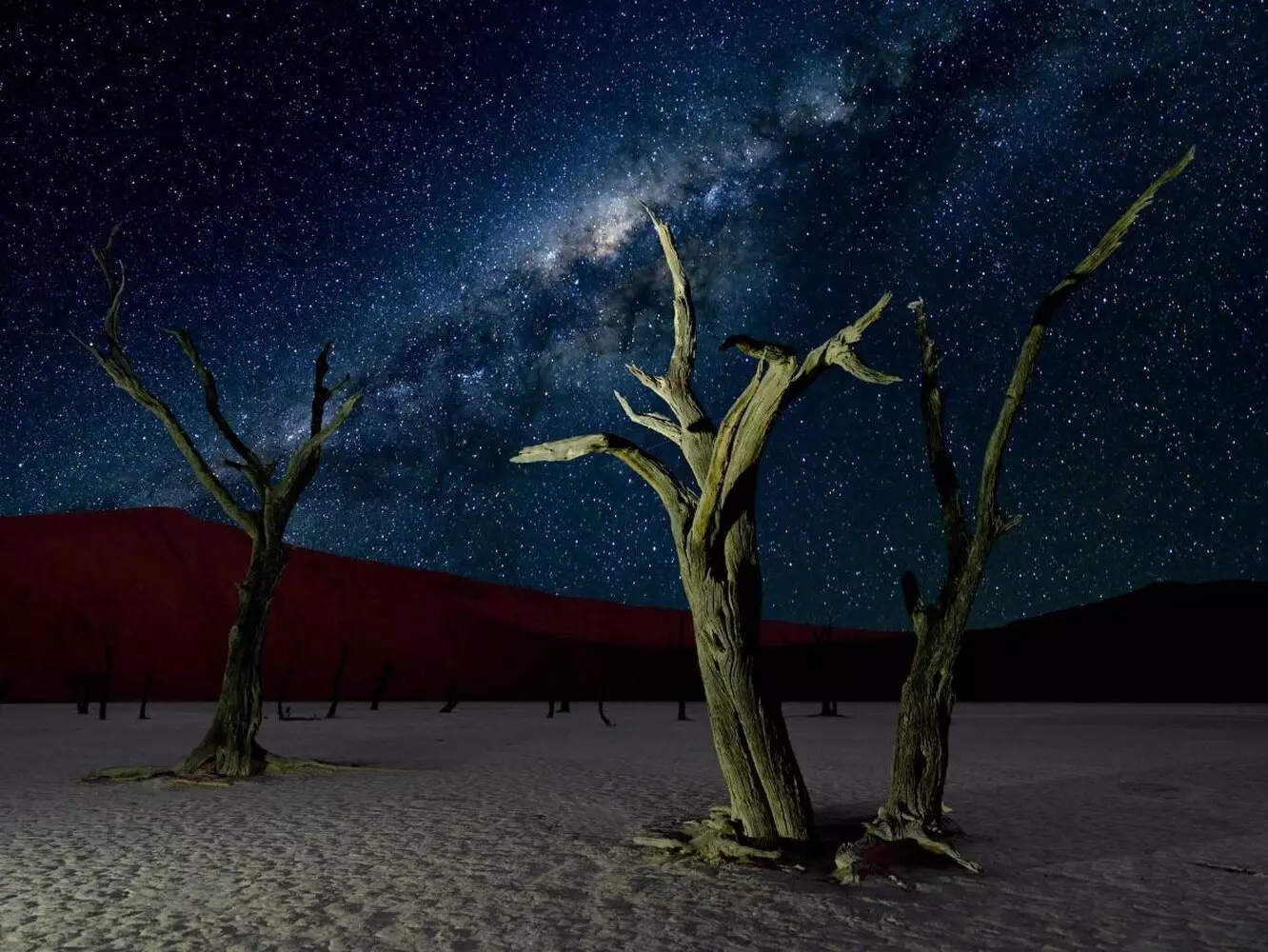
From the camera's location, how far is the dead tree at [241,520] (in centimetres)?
1408

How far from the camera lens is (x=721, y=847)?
8.29 m

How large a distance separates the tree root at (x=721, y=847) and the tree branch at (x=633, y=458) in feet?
7.88

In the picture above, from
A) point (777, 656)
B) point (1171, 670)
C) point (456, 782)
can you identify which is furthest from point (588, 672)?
point (456, 782)

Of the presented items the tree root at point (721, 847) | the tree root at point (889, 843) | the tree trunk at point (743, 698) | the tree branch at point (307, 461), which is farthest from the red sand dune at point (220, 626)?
the tree trunk at point (743, 698)

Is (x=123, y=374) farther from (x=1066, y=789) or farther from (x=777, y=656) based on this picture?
(x=777, y=656)

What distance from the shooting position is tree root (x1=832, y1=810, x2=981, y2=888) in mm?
7668

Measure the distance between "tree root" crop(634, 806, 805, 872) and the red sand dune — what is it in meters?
40.0

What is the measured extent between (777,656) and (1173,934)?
175 feet

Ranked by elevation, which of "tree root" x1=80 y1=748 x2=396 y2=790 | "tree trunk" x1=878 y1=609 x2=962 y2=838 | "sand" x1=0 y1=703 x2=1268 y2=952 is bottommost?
"sand" x1=0 y1=703 x2=1268 y2=952

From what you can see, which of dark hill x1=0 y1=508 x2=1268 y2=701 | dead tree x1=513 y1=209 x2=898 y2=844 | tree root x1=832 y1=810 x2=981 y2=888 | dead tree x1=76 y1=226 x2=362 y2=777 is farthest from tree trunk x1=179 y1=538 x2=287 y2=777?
dark hill x1=0 y1=508 x2=1268 y2=701

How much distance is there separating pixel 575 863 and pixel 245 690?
7.44 metres

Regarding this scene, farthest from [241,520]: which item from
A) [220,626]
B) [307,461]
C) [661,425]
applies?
[220,626]

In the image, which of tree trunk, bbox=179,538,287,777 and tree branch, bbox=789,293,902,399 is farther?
tree trunk, bbox=179,538,287,777

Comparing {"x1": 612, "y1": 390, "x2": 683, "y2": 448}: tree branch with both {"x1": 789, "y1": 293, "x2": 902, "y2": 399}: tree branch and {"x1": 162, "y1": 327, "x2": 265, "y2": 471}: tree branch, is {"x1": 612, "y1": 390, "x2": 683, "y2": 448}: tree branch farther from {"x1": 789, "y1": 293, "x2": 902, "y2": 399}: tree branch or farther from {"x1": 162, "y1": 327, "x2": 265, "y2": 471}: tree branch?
{"x1": 162, "y1": 327, "x2": 265, "y2": 471}: tree branch
